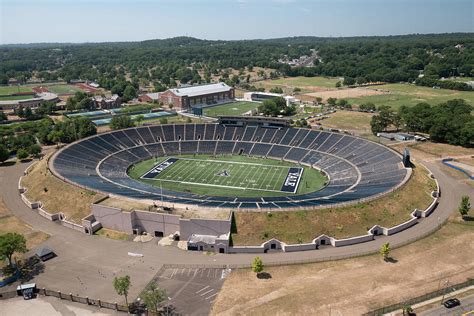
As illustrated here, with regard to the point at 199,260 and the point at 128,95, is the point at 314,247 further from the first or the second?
the point at 128,95

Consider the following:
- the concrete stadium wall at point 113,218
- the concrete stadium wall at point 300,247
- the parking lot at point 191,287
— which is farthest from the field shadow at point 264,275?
the concrete stadium wall at point 113,218

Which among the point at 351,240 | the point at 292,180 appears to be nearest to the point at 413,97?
the point at 292,180

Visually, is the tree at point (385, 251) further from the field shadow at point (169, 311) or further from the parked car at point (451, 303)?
the field shadow at point (169, 311)

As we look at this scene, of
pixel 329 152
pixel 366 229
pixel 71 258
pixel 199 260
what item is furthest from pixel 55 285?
pixel 329 152

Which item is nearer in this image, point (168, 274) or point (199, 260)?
point (168, 274)

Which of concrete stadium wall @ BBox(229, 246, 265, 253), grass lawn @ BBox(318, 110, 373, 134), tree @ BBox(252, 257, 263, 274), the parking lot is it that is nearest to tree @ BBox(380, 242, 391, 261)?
concrete stadium wall @ BBox(229, 246, 265, 253)
